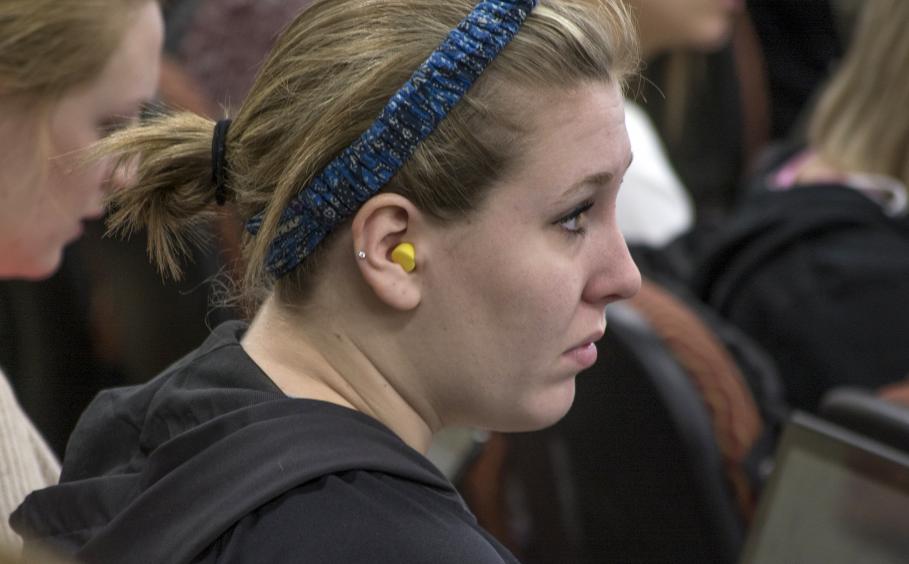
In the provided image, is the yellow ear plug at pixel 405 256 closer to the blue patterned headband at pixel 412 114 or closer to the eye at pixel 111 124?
the blue patterned headband at pixel 412 114

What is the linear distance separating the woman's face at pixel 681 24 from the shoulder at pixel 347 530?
2536mm

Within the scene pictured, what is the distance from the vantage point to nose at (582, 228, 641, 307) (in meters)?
1.15

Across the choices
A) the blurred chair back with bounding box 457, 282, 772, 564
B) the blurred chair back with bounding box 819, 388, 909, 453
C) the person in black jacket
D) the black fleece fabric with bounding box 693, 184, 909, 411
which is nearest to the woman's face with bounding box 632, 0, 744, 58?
the person in black jacket

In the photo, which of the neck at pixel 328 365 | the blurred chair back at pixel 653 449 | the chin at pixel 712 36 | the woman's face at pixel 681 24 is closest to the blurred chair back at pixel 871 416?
the blurred chair back at pixel 653 449

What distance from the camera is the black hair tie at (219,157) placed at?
118cm

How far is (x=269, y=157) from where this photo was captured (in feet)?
3.71

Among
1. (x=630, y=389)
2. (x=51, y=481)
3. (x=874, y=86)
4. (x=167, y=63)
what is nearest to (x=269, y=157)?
(x=51, y=481)

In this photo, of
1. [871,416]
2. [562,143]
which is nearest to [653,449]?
[871,416]

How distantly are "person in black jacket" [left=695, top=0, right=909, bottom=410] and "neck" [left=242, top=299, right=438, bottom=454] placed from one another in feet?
4.68

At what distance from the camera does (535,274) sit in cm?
111

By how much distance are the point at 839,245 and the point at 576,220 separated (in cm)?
148

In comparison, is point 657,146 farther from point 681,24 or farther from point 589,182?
point 589,182

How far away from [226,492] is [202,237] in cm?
39

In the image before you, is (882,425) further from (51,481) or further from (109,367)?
(109,367)
